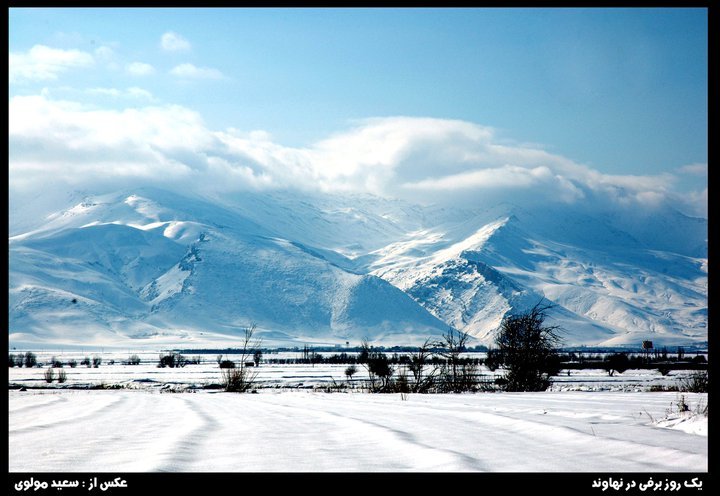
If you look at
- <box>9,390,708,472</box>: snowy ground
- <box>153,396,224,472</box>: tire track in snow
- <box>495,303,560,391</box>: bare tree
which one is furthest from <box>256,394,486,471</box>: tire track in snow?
<box>495,303,560,391</box>: bare tree

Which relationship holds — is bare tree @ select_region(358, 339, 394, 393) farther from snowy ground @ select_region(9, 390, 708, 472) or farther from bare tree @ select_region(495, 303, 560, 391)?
snowy ground @ select_region(9, 390, 708, 472)

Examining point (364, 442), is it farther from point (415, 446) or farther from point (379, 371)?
point (379, 371)

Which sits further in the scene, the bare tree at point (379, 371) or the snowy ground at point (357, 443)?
the bare tree at point (379, 371)

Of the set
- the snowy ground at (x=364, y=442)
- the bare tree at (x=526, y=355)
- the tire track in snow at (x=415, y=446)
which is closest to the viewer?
the tire track in snow at (x=415, y=446)

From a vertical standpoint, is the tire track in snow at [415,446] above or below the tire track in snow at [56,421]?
above

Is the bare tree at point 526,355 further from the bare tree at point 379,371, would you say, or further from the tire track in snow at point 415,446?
the tire track in snow at point 415,446

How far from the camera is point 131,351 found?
160 metres

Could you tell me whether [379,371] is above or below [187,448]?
below

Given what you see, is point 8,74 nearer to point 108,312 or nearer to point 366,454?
point 366,454

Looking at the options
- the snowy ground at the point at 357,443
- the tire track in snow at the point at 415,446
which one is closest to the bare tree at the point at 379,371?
the snowy ground at the point at 357,443

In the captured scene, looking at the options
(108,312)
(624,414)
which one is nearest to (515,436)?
(624,414)

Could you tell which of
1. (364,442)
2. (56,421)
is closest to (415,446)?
(364,442)
